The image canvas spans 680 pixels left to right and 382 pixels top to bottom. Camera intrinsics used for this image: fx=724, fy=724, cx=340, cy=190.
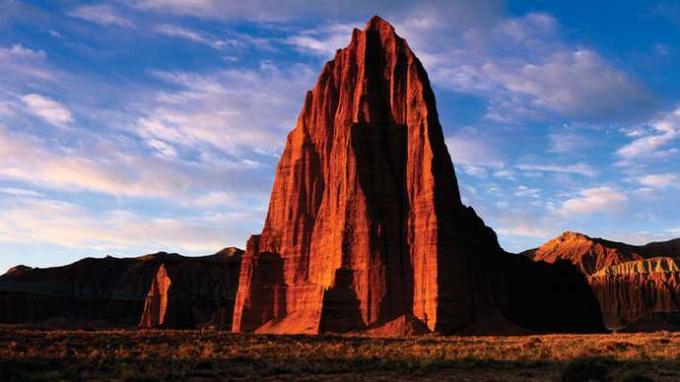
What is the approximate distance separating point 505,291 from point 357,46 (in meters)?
33.3

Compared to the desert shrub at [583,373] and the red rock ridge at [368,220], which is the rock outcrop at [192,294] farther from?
the desert shrub at [583,373]

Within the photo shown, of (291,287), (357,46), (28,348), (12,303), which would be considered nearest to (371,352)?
(28,348)

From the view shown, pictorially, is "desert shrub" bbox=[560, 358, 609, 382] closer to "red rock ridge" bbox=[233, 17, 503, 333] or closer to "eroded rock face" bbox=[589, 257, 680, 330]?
"red rock ridge" bbox=[233, 17, 503, 333]

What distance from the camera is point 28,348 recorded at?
37594mm

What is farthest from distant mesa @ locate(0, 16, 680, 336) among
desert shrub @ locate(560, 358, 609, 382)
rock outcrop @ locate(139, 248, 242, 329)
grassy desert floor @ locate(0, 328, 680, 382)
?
desert shrub @ locate(560, 358, 609, 382)

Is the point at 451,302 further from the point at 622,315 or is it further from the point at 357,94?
the point at 622,315

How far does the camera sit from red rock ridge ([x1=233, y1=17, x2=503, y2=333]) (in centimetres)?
7112

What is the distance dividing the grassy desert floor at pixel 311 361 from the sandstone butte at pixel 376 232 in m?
23.6

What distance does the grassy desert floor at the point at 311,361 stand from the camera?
27.5 m

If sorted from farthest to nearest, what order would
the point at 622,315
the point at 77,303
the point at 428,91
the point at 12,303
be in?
the point at 622,315 < the point at 77,303 < the point at 12,303 < the point at 428,91

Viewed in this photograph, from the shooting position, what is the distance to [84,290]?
589ft

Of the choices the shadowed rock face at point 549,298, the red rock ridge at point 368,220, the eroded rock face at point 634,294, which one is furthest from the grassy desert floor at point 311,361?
the eroded rock face at point 634,294

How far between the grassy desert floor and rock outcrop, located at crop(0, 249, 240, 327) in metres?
113

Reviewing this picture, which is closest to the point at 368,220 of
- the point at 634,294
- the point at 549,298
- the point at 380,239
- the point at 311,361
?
the point at 380,239
